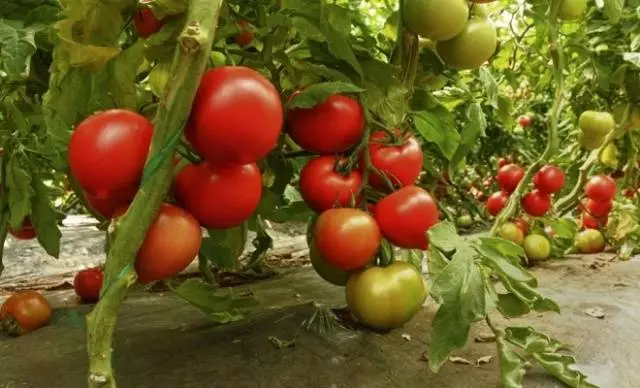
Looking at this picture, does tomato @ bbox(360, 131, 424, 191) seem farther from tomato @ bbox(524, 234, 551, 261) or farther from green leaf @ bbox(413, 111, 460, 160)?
tomato @ bbox(524, 234, 551, 261)

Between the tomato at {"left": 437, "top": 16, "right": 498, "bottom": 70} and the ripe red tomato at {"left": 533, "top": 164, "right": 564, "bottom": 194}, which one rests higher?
the tomato at {"left": 437, "top": 16, "right": 498, "bottom": 70}

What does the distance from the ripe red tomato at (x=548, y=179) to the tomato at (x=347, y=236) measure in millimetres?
1399

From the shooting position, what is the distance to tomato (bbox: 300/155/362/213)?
101 centimetres

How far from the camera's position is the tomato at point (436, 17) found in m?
1.02

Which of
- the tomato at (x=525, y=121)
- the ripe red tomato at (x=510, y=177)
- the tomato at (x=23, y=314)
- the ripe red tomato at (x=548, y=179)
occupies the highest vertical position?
the ripe red tomato at (x=548, y=179)

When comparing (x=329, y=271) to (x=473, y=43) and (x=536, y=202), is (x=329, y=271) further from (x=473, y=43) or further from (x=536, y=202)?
(x=536, y=202)

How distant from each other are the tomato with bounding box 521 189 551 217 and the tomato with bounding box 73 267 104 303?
1514mm

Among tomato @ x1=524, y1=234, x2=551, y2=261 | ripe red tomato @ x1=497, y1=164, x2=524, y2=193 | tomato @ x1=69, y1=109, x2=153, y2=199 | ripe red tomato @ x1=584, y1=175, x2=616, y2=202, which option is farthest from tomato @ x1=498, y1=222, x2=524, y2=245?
tomato @ x1=69, y1=109, x2=153, y2=199

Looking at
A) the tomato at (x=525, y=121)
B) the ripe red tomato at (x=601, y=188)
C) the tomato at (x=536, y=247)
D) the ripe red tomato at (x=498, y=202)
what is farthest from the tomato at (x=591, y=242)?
the tomato at (x=525, y=121)

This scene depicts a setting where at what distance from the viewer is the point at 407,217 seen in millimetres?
962

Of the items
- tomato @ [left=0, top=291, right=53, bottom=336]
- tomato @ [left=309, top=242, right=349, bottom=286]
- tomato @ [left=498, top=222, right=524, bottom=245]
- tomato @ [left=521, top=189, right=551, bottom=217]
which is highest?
tomato @ [left=309, top=242, right=349, bottom=286]

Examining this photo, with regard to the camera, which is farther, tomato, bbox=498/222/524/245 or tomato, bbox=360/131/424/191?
tomato, bbox=498/222/524/245

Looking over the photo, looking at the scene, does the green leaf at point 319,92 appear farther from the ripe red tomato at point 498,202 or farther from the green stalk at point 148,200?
the ripe red tomato at point 498,202

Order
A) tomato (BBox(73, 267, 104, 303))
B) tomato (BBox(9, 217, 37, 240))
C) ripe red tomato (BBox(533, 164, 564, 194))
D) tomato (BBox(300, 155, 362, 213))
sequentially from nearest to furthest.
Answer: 1. tomato (BBox(300, 155, 362, 213))
2. tomato (BBox(9, 217, 37, 240))
3. tomato (BBox(73, 267, 104, 303))
4. ripe red tomato (BBox(533, 164, 564, 194))
